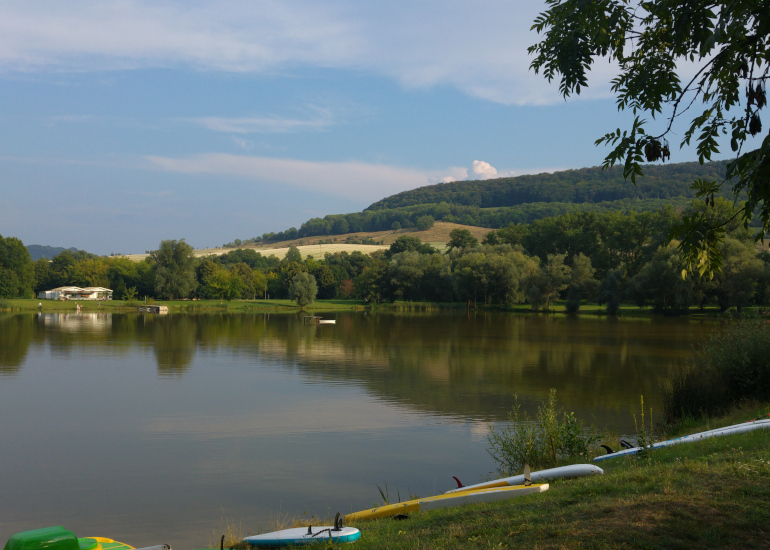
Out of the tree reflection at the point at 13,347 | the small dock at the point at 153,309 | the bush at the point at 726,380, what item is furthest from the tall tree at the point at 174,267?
the bush at the point at 726,380

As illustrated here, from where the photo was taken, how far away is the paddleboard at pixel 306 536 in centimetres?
626

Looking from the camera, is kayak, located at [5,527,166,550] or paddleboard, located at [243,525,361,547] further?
paddleboard, located at [243,525,361,547]

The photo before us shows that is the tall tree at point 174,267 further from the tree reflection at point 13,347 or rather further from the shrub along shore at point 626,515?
the shrub along shore at point 626,515

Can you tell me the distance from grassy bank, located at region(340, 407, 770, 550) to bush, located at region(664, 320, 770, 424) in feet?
20.0

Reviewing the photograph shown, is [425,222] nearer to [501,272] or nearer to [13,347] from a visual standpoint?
[501,272]

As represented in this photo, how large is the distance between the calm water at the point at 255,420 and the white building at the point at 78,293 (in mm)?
81738

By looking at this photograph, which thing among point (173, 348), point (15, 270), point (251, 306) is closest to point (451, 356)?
point (173, 348)

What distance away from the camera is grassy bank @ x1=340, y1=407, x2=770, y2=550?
16.9 ft

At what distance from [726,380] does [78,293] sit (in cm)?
11642

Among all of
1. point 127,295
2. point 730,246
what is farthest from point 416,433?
point 127,295

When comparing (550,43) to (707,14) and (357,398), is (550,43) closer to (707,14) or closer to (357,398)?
(707,14)

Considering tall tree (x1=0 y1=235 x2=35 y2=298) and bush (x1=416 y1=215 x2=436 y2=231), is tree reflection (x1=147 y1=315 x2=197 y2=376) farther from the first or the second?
bush (x1=416 y1=215 x2=436 y2=231)

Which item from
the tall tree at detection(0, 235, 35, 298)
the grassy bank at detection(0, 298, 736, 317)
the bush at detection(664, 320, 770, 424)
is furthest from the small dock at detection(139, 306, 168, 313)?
the bush at detection(664, 320, 770, 424)

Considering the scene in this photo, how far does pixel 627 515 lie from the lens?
5.66 metres
